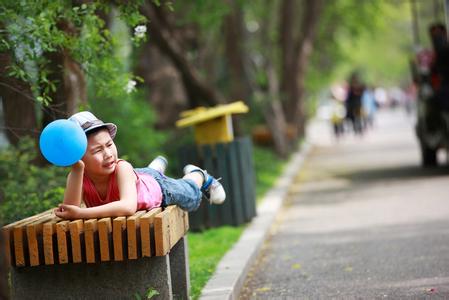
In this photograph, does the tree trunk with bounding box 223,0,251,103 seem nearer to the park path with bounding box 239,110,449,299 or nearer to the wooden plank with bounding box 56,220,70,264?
the park path with bounding box 239,110,449,299

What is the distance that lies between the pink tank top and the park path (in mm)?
1635

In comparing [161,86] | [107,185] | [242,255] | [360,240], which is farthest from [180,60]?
[107,185]

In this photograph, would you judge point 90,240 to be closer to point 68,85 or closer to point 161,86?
point 68,85

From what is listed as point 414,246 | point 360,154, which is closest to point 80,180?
point 414,246

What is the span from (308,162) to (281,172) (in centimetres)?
577

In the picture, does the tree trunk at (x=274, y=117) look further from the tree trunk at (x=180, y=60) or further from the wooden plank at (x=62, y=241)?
the wooden plank at (x=62, y=241)

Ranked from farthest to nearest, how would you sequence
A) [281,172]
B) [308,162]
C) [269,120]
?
[308,162] < [269,120] < [281,172]

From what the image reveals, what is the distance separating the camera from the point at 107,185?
6.69 m

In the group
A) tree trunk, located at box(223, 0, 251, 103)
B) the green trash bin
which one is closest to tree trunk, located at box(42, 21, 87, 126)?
the green trash bin

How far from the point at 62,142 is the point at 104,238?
1.97 ft

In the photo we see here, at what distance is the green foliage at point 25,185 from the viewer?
876 centimetres

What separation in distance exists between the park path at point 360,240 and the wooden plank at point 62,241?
2342 mm

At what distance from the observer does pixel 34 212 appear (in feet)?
27.7

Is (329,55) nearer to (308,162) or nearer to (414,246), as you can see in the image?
(308,162)
